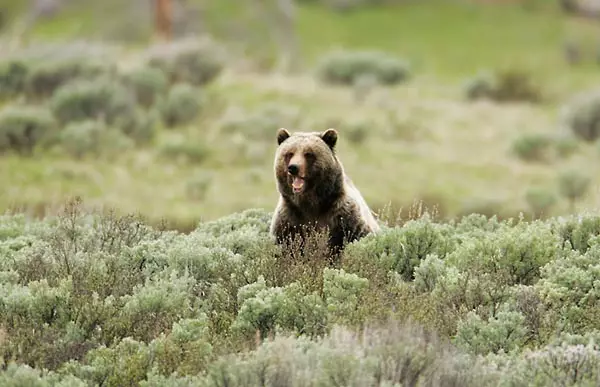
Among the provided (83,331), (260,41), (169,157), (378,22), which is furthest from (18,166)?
(378,22)

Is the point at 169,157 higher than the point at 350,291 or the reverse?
the reverse

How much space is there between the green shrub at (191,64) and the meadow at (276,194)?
68 mm

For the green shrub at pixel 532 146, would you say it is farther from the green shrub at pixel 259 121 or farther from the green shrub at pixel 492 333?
the green shrub at pixel 492 333

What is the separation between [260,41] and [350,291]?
42.3 meters

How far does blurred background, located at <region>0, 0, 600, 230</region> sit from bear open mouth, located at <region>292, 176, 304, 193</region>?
6.66 feet

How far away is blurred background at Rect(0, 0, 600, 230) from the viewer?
69.3ft

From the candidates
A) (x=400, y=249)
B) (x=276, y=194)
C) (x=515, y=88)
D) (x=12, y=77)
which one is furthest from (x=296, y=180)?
(x=515, y=88)

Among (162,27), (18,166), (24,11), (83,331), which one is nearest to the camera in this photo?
(83,331)

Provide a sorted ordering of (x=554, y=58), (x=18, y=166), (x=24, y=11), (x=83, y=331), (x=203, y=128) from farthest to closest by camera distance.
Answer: (x=24, y=11) → (x=554, y=58) → (x=203, y=128) → (x=18, y=166) → (x=83, y=331)

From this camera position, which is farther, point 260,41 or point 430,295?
point 260,41

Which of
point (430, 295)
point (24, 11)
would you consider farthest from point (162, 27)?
point (430, 295)

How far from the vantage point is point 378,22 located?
5244cm

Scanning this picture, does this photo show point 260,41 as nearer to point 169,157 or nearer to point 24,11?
point 24,11

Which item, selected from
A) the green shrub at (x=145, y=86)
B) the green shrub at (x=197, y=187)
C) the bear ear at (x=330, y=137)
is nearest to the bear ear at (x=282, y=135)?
the bear ear at (x=330, y=137)
